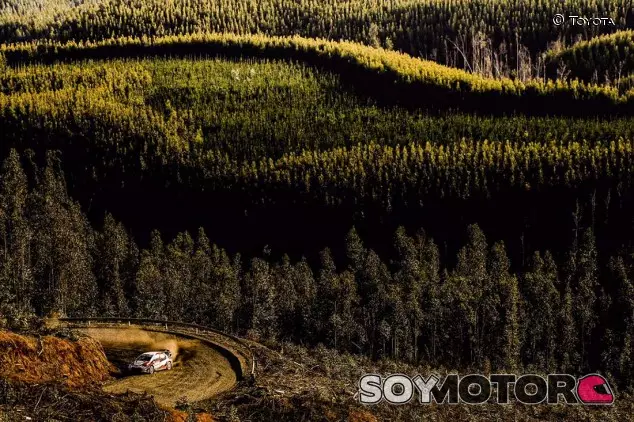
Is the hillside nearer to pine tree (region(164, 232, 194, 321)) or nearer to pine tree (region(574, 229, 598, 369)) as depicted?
pine tree (region(164, 232, 194, 321))

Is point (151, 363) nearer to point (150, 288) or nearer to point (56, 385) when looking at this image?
point (56, 385)

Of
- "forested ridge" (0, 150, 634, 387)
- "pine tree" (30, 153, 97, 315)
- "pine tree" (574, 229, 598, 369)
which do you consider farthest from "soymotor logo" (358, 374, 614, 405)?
"pine tree" (30, 153, 97, 315)

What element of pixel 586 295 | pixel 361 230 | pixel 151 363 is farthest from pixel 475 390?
pixel 361 230

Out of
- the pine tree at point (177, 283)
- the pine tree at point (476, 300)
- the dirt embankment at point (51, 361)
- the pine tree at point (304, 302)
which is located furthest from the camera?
the pine tree at point (177, 283)

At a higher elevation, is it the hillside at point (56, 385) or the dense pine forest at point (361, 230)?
the hillside at point (56, 385)

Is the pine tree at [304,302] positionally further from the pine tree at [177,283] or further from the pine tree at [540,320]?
the pine tree at [540,320]

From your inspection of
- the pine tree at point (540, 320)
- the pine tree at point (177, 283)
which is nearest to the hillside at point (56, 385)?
the pine tree at point (177, 283)
